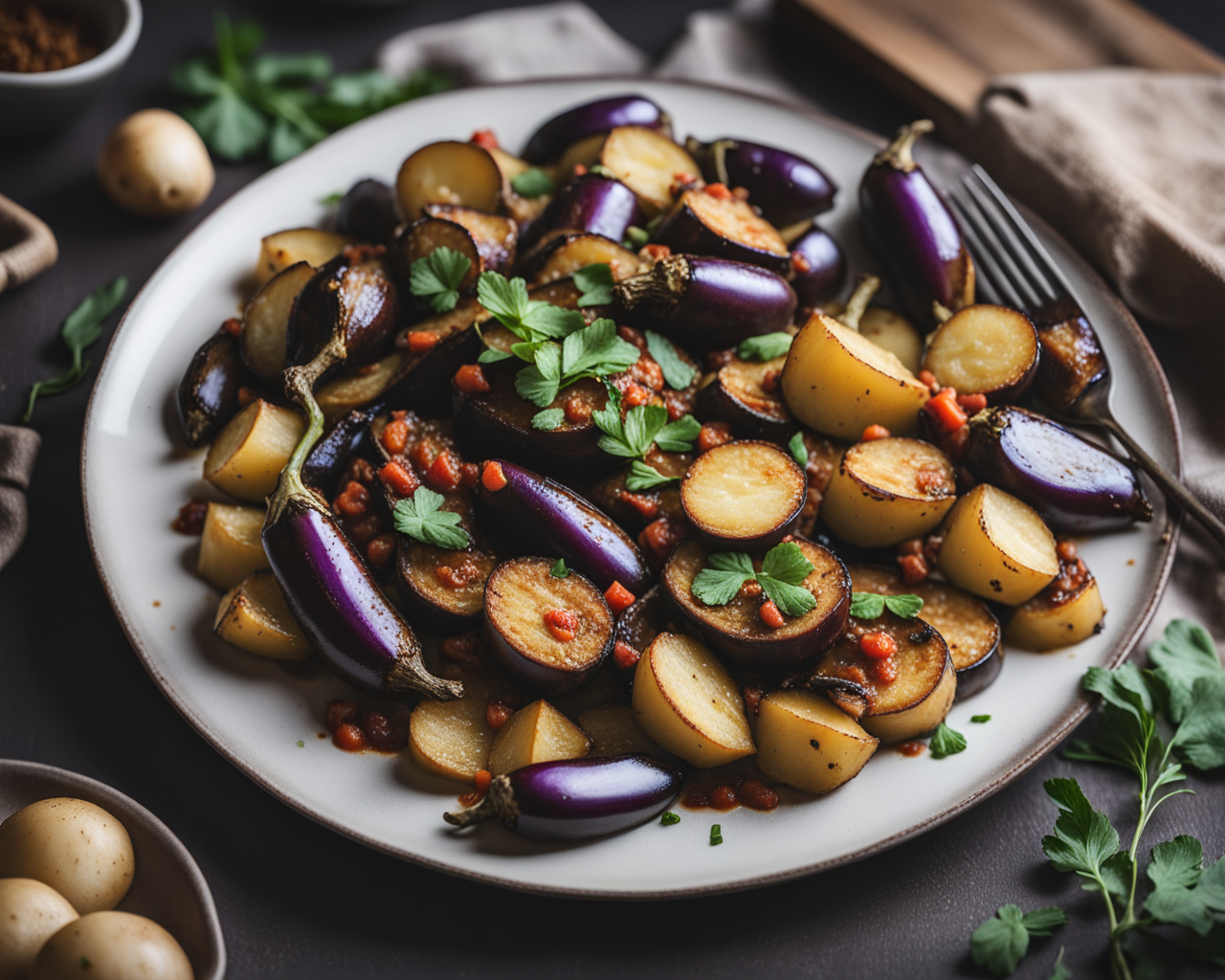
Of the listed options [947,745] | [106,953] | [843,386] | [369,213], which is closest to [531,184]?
[369,213]

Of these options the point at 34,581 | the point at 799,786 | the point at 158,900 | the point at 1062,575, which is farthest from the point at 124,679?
the point at 1062,575

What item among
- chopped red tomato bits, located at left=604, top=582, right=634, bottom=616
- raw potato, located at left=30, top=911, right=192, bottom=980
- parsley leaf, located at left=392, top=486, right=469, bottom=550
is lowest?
raw potato, located at left=30, top=911, right=192, bottom=980

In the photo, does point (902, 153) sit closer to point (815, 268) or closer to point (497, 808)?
point (815, 268)

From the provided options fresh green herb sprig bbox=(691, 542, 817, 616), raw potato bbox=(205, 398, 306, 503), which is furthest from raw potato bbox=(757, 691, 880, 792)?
raw potato bbox=(205, 398, 306, 503)

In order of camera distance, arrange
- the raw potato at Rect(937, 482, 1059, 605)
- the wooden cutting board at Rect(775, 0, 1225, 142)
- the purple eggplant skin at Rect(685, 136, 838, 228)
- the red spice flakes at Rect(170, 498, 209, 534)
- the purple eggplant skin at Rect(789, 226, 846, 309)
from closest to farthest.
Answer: the raw potato at Rect(937, 482, 1059, 605)
the red spice flakes at Rect(170, 498, 209, 534)
the purple eggplant skin at Rect(789, 226, 846, 309)
the purple eggplant skin at Rect(685, 136, 838, 228)
the wooden cutting board at Rect(775, 0, 1225, 142)

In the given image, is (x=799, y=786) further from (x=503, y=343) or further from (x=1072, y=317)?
(x=1072, y=317)

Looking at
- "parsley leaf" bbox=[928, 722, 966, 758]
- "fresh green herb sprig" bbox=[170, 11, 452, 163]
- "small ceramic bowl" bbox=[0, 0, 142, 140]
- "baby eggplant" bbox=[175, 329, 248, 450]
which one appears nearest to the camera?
"parsley leaf" bbox=[928, 722, 966, 758]

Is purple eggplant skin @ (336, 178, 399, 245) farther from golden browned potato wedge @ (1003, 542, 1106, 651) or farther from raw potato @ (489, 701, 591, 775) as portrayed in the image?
golden browned potato wedge @ (1003, 542, 1106, 651)
